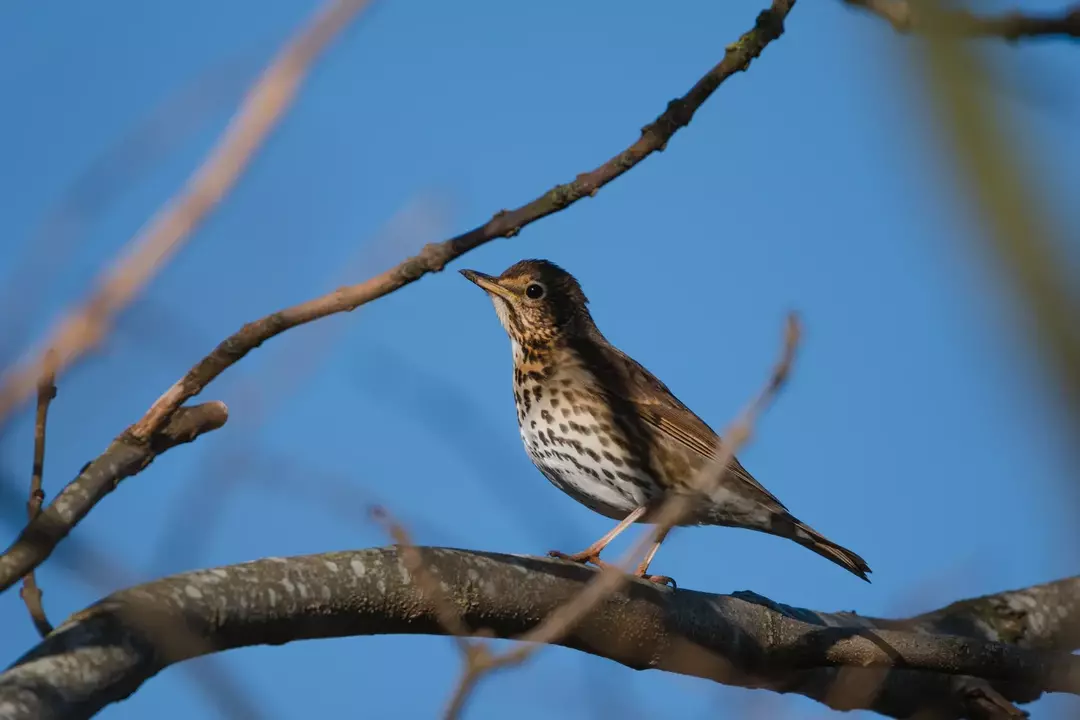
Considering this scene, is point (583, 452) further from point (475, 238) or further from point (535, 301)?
point (475, 238)

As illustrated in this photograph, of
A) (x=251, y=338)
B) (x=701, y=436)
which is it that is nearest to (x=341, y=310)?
(x=251, y=338)

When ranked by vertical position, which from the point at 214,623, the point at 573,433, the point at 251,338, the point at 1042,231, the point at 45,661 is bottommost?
the point at 45,661

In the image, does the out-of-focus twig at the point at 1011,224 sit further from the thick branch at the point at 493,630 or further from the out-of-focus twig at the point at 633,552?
the thick branch at the point at 493,630

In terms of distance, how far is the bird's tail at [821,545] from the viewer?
6309 millimetres

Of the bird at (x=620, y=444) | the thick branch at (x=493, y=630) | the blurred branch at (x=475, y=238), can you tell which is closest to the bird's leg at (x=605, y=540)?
the bird at (x=620, y=444)

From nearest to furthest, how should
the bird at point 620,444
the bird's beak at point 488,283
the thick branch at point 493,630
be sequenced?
the thick branch at point 493,630 → the bird at point 620,444 → the bird's beak at point 488,283

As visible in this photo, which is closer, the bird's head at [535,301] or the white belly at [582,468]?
the white belly at [582,468]

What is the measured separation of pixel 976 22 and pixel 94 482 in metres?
2.56

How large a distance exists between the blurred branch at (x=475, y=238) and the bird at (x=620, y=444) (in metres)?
2.90

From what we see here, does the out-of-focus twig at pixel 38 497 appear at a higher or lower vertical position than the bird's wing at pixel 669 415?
lower

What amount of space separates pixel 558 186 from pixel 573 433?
11.4 ft

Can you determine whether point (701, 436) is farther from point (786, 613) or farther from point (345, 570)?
point (345, 570)

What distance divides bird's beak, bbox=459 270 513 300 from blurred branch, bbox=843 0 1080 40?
236 inches

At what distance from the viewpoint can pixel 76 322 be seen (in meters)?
1.91
